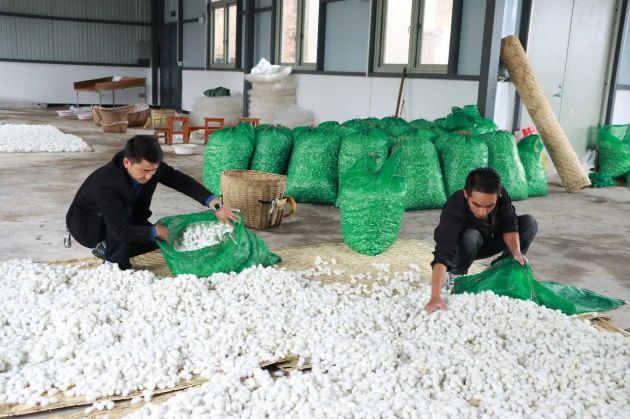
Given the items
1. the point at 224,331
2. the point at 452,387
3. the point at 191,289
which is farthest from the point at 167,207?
the point at 452,387

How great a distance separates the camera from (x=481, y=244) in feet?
8.34

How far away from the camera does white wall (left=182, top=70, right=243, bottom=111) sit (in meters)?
10.2

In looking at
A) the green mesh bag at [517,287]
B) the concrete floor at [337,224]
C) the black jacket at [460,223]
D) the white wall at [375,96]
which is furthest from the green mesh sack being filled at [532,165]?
the black jacket at [460,223]

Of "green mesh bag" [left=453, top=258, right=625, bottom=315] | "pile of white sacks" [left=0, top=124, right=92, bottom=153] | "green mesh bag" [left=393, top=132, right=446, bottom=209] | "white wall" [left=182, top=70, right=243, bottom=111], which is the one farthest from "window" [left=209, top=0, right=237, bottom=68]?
"green mesh bag" [left=453, top=258, right=625, bottom=315]

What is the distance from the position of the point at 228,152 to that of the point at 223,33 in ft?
23.7

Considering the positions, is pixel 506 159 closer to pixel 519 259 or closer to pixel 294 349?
pixel 519 259

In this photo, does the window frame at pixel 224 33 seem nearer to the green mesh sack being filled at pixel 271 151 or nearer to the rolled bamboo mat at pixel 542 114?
the rolled bamboo mat at pixel 542 114

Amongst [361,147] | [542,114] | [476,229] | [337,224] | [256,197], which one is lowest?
[337,224]

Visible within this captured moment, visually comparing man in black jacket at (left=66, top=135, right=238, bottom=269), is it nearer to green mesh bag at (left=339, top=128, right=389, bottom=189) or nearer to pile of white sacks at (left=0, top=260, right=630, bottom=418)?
pile of white sacks at (left=0, top=260, right=630, bottom=418)

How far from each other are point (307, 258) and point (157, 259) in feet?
2.47

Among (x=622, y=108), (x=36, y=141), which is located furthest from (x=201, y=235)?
(x=622, y=108)

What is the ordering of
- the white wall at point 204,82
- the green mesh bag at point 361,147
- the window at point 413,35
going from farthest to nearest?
the white wall at point 204,82
the window at point 413,35
the green mesh bag at point 361,147

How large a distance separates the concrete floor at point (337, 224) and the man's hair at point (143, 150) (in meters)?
0.98

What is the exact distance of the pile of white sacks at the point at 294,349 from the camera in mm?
1712
